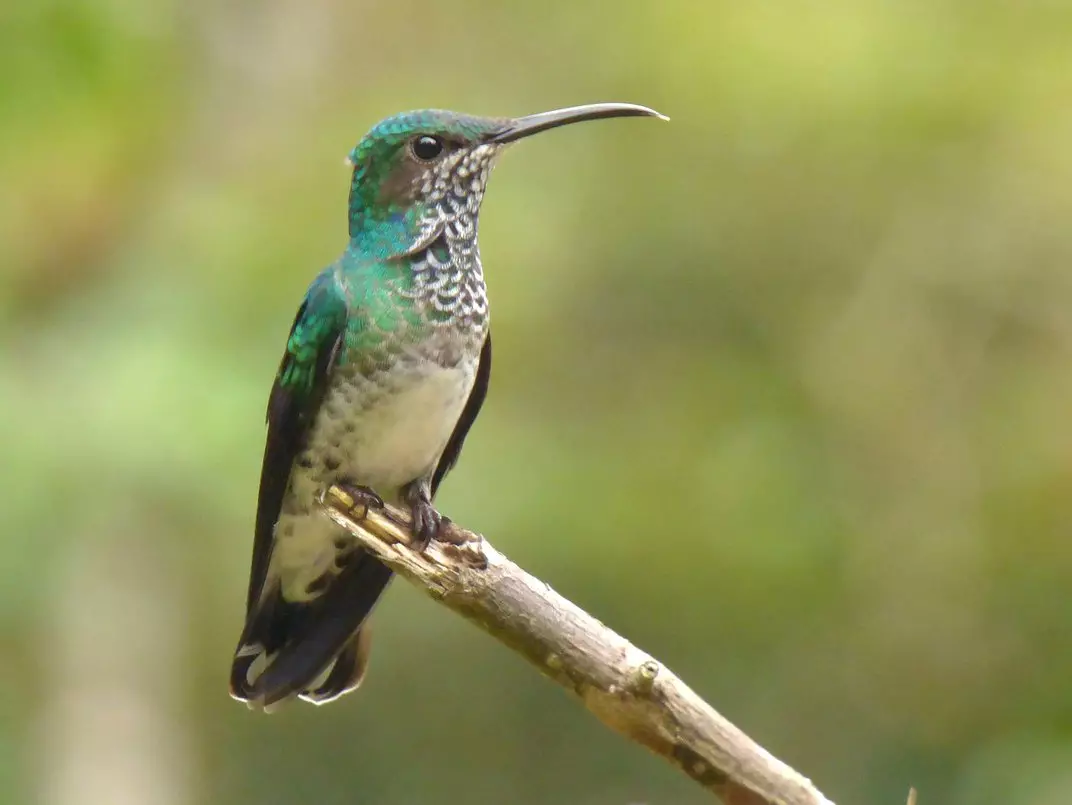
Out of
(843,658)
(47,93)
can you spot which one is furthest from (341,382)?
(843,658)

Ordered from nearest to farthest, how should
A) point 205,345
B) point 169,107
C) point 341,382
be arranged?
point 341,382 → point 205,345 → point 169,107

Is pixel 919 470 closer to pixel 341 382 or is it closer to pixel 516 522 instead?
pixel 516 522

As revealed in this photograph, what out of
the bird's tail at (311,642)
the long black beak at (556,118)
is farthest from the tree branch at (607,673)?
the long black beak at (556,118)

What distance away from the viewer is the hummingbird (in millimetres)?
3301

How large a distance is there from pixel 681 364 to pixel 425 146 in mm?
3441

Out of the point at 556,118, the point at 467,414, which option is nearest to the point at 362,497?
the point at 467,414

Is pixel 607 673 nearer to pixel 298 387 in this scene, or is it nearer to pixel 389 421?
pixel 389 421

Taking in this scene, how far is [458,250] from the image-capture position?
352 cm

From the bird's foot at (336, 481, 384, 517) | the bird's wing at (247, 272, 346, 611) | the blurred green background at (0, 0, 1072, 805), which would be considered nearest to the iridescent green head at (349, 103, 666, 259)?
the bird's wing at (247, 272, 346, 611)

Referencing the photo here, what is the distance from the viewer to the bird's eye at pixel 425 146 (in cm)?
350

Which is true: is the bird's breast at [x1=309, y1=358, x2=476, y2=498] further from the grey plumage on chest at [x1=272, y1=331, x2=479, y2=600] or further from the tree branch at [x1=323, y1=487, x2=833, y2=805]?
the tree branch at [x1=323, y1=487, x2=833, y2=805]

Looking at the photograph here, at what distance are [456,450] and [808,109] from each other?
9.88 feet

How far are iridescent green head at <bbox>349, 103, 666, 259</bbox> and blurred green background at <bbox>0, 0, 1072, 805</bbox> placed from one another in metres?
1.98

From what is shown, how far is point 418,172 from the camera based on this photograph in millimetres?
3498
